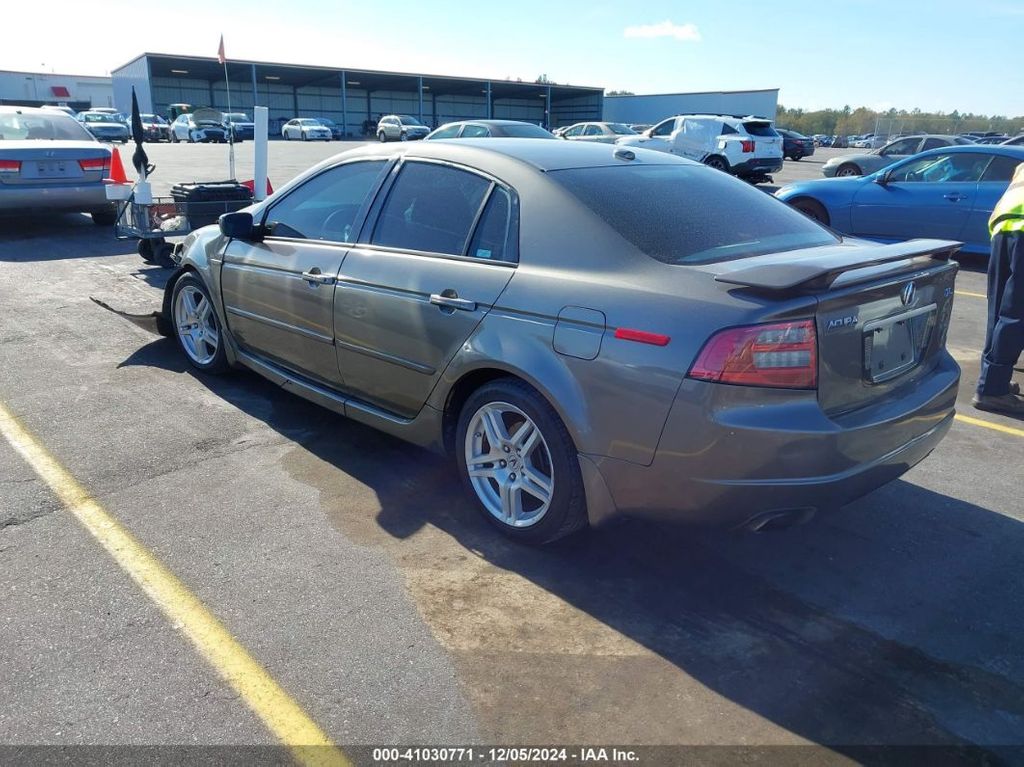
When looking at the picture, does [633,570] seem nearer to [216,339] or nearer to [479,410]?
[479,410]

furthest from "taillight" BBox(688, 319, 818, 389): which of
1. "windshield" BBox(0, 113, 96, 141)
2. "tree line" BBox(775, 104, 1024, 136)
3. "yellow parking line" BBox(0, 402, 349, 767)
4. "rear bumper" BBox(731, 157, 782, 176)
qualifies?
"tree line" BBox(775, 104, 1024, 136)

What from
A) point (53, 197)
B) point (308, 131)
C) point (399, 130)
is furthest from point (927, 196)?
point (308, 131)

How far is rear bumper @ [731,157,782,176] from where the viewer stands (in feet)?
72.3

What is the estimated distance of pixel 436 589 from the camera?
119 inches

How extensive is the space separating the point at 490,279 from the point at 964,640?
217 cm

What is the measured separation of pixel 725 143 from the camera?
21.9 metres

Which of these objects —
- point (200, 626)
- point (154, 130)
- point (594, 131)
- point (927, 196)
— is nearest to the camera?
point (200, 626)

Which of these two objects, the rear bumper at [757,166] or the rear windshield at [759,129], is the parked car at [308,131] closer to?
the rear windshield at [759,129]

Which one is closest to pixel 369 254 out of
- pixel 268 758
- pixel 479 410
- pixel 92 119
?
pixel 479 410

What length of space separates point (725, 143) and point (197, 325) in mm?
19331

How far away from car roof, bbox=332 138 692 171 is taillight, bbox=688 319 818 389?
1275mm

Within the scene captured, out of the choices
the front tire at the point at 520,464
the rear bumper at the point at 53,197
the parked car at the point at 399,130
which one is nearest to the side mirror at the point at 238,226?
the front tire at the point at 520,464

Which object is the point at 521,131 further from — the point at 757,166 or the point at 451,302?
the point at 451,302

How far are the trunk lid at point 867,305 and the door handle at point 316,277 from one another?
6.57ft
